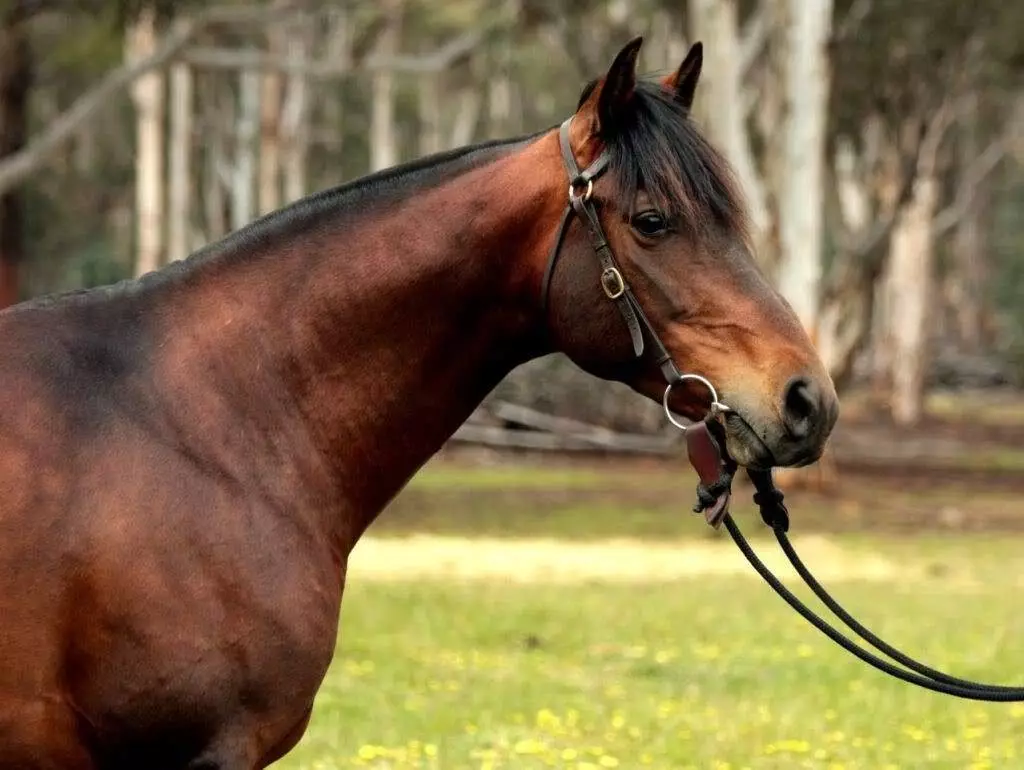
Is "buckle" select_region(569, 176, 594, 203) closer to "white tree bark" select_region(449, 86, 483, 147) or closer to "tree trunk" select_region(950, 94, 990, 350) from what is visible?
"white tree bark" select_region(449, 86, 483, 147)

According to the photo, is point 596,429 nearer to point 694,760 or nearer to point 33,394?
point 694,760

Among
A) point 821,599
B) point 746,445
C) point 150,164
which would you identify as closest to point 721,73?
point 150,164

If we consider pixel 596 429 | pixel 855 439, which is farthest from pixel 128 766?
pixel 855 439

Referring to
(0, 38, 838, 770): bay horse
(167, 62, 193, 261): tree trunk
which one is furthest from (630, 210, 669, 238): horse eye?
(167, 62, 193, 261): tree trunk

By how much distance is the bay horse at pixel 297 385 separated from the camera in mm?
3635

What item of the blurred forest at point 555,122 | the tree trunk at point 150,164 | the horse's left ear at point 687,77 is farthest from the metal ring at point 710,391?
the tree trunk at point 150,164

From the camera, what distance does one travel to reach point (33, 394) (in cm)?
377

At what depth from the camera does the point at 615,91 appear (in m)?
3.98

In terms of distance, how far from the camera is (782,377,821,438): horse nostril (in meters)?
3.84

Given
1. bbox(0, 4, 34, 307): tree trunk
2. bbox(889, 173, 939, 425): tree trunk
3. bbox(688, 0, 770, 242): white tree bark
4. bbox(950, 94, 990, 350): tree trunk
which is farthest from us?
bbox(950, 94, 990, 350): tree trunk

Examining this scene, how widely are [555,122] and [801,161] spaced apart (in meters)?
4.60

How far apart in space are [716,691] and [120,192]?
1734 inches

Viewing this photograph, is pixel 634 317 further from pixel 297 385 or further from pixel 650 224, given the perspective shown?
pixel 297 385

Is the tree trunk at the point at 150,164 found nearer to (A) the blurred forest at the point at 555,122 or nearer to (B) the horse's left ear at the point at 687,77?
(A) the blurred forest at the point at 555,122
